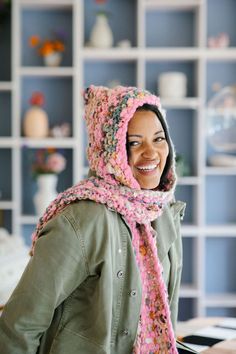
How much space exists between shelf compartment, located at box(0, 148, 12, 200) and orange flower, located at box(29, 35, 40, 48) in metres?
0.77

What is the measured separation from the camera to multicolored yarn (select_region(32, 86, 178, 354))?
1.54 m

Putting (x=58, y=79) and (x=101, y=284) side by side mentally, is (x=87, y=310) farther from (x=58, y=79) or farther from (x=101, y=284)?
(x=58, y=79)

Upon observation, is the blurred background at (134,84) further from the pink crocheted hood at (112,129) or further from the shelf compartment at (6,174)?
the pink crocheted hood at (112,129)

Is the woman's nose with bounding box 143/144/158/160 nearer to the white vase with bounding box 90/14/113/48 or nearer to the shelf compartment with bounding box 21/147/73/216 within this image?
the white vase with bounding box 90/14/113/48

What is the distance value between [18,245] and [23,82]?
1.76 metres

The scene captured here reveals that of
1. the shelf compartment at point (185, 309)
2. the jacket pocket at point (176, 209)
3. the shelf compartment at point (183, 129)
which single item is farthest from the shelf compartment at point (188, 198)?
the jacket pocket at point (176, 209)

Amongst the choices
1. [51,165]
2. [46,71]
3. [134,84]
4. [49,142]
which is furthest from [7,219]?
[134,84]

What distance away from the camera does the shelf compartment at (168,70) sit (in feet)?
14.6

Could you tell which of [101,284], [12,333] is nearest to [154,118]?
[101,284]

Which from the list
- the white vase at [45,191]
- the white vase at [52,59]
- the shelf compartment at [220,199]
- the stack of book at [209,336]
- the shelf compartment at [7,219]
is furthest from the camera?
the shelf compartment at [220,199]

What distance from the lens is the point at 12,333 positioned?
1.43 m

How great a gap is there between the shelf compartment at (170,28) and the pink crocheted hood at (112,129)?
2941 mm

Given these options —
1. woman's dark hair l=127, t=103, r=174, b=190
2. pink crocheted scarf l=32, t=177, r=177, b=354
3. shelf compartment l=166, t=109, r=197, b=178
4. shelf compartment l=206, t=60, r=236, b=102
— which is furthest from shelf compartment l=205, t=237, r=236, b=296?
pink crocheted scarf l=32, t=177, r=177, b=354

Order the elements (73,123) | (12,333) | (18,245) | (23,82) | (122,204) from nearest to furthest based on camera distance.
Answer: (12,333) < (122,204) < (18,245) < (73,123) < (23,82)
